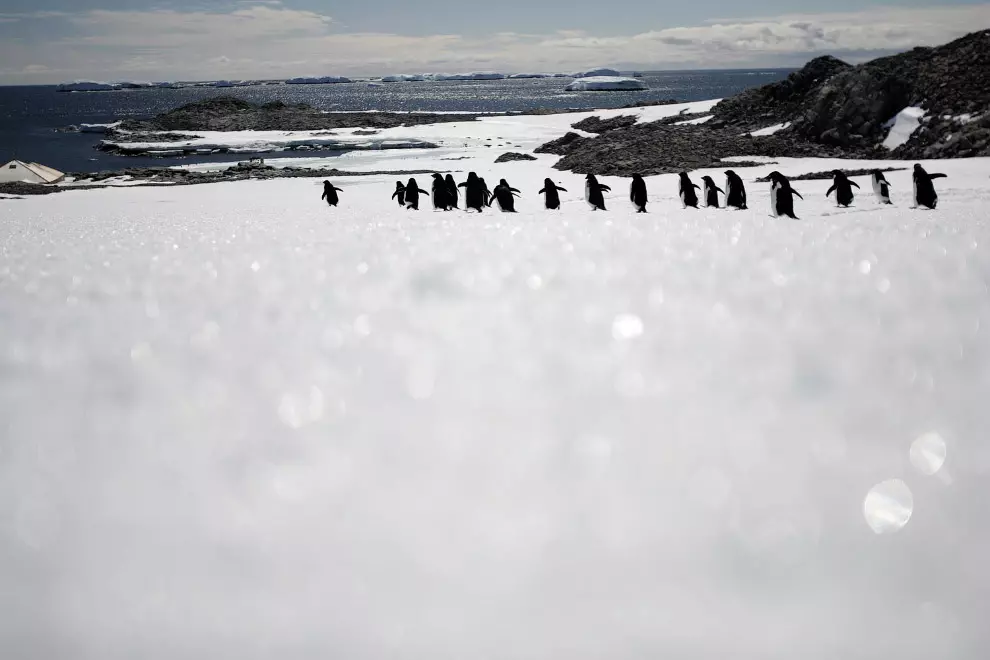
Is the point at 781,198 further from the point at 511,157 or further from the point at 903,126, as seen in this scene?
the point at 511,157

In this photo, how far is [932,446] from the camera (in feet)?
11.7

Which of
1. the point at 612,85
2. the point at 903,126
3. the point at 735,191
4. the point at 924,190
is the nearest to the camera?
the point at 924,190

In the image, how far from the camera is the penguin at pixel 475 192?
→ 589 inches

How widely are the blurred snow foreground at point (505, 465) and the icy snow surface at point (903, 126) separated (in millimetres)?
19172

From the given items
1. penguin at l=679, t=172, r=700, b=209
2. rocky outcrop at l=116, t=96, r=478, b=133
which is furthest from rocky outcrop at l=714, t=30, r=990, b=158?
rocky outcrop at l=116, t=96, r=478, b=133

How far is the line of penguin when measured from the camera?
39.7 feet

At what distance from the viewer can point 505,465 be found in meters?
3.53

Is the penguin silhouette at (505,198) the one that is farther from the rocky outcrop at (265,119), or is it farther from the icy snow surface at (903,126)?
the rocky outcrop at (265,119)

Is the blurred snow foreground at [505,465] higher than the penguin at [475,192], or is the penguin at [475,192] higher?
the penguin at [475,192]

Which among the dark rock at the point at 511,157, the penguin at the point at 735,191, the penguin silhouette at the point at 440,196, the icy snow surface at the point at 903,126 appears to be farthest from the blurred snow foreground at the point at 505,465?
the dark rock at the point at 511,157

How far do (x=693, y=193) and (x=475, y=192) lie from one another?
4165 mm

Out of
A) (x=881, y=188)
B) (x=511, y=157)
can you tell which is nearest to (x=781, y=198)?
(x=881, y=188)

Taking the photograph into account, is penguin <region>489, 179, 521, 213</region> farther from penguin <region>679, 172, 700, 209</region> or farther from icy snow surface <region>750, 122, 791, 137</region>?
icy snow surface <region>750, 122, 791, 137</region>

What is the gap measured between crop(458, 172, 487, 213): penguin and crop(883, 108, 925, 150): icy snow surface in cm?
1517
